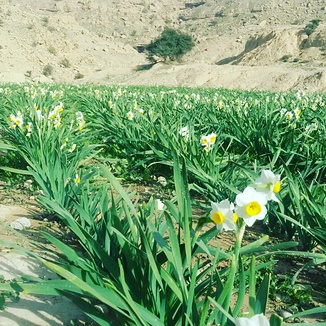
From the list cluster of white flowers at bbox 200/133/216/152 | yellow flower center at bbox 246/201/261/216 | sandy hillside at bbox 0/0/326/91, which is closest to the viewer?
yellow flower center at bbox 246/201/261/216

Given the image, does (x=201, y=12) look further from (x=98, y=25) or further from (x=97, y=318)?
(x=97, y=318)

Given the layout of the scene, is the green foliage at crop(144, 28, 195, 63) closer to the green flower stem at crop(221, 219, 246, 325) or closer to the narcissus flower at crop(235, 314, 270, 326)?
the green flower stem at crop(221, 219, 246, 325)

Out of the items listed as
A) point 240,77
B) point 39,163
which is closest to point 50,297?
point 39,163

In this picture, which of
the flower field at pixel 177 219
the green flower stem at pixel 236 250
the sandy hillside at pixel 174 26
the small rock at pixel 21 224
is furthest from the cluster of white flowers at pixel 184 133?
the sandy hillside at pixel 174 26

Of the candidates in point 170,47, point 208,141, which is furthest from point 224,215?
point 170,47

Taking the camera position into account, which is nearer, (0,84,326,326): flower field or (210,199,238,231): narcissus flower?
(210,199,238,231): narcissus flower

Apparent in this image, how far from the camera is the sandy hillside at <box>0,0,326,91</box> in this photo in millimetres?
33875

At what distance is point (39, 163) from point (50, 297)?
163 cm

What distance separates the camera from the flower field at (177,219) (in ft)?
4.63

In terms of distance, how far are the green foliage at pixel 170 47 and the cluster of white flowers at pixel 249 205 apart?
158 ft

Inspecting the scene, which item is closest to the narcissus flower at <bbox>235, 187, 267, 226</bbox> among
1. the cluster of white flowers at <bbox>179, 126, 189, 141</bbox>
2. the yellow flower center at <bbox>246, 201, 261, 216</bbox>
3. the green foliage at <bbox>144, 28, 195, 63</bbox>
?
A: the yellow flower center at <bbox>246, 201, 261, 216</bbox>

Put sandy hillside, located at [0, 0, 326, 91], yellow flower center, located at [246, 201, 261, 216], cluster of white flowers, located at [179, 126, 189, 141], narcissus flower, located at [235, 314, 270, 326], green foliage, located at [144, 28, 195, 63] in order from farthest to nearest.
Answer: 1. green foliage, located at [144, 28, 195, 63]
2. sandy hillside, located at [0, 0, 326, 91]
3. cluster of white flowers, located at [179, 126, 189, 141]
4. yellow flower center, located at [246, 201, 261, 216]
5. narcissus flower, located at [235, 314, 270, 326]

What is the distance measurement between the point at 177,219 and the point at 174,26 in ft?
250

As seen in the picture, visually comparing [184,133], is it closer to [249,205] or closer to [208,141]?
[208,141]
